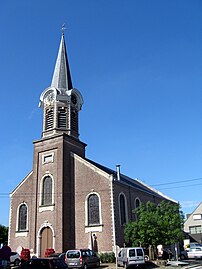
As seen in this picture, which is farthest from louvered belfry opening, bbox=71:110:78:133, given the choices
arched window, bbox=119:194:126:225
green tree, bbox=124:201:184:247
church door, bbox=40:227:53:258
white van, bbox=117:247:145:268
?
white van, bbox=117:247:145:268

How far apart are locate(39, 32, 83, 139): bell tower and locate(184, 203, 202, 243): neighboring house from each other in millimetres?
38983

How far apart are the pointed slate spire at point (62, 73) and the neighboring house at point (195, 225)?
40790mm

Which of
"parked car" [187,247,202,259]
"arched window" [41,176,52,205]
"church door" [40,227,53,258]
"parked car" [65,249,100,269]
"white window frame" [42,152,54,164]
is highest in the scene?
"white window frame" [42,152,54,164]

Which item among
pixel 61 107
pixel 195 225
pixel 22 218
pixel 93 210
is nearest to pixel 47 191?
pixel 22 218

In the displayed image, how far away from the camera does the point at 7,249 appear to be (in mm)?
14688

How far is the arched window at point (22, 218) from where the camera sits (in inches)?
1328

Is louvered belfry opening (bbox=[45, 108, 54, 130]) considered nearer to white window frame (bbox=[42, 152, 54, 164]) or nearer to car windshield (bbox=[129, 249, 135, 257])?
white window frame (bbox=[42, 152, 54, 164])

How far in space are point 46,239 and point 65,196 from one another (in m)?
4.52

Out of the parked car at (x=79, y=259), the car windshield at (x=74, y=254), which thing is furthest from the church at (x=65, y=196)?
the car windshield at (x=74, y=254)

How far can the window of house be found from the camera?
32.4 metres

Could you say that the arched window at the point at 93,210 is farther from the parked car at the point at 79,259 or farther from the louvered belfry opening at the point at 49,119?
the louvered belfry opening at the point at 49,119

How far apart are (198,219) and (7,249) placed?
55.4 meters

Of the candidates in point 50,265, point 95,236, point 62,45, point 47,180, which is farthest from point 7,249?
point 62,45

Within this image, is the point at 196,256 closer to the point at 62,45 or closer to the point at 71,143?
the point at 71,143
